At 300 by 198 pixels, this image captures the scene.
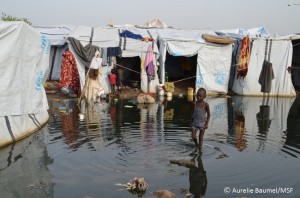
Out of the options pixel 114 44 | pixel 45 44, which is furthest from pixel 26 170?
pixel 114 44

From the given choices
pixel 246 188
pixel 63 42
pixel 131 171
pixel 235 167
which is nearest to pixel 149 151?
pixel 131 171

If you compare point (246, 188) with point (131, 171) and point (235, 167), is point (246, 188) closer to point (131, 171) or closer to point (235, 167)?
point (235, 167)

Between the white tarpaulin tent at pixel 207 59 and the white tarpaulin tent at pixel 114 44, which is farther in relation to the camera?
the white tarpaulin tent at pixel 207 59

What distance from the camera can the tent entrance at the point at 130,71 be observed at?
69.3 feet

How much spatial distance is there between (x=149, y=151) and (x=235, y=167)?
75.7 inches

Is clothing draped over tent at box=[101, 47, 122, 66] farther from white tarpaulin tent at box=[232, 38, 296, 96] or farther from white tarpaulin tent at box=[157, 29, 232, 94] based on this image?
white tarpaulin tent at box=[232, 38, 296, 96]

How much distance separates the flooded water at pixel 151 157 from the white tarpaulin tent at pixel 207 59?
720 centimetres

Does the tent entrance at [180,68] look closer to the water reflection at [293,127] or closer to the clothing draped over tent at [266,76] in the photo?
the clothing draped over tent at [266,76]

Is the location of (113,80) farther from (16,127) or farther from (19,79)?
(19,79)

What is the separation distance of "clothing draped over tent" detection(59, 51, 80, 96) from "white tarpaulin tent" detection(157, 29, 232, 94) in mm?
4601

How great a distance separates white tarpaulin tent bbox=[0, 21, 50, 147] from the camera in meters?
7.70

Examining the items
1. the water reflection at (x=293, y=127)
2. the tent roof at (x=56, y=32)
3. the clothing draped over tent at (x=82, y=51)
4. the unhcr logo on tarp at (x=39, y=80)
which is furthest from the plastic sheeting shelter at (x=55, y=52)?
the water reflection at (x=293, y=127)

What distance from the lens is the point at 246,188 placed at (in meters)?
6.00

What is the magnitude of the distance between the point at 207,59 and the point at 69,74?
733 centimetres
